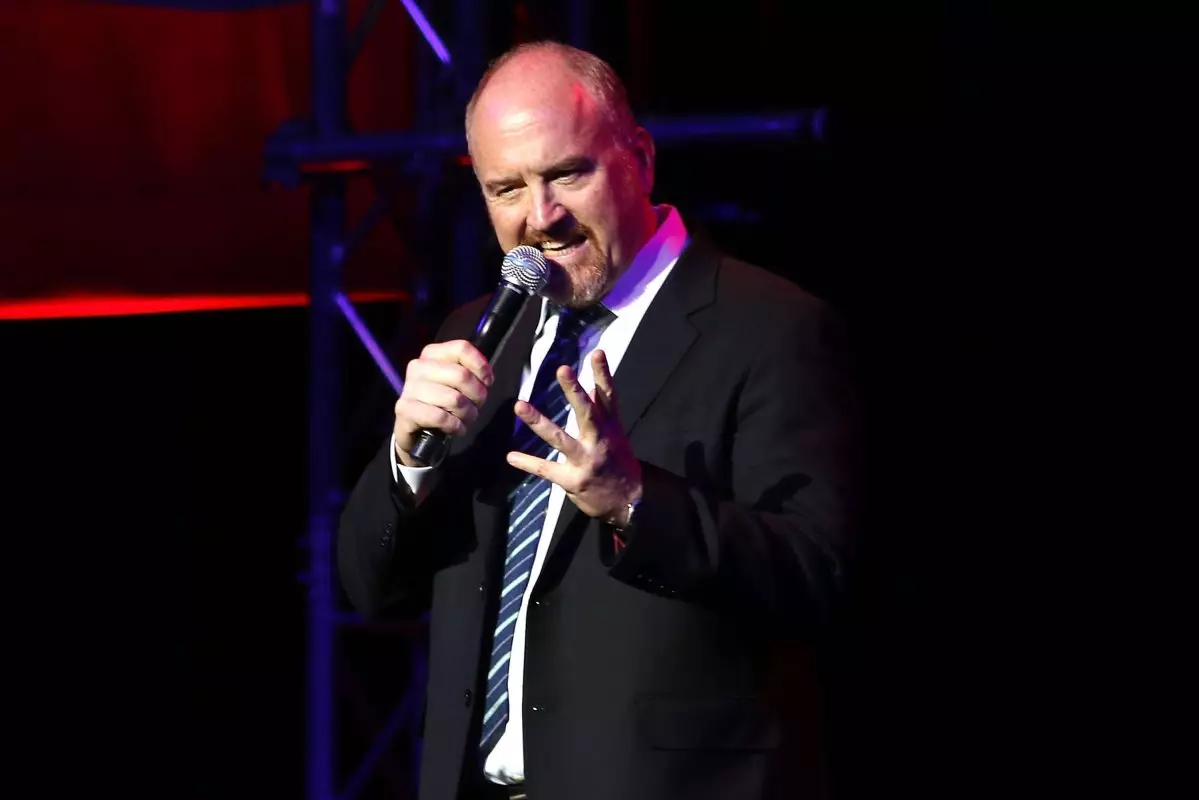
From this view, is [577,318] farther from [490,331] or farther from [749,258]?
[749,258]

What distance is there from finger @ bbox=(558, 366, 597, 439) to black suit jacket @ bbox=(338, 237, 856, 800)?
0.13m

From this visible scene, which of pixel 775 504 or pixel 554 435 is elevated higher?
pixel 554 435

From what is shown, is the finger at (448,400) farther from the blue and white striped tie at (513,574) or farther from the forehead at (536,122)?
the forehead at (536,122)

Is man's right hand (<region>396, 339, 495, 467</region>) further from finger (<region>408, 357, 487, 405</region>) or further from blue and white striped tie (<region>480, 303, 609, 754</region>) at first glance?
blue and white striped tie (<region>480, 303, 609, 754</region>)

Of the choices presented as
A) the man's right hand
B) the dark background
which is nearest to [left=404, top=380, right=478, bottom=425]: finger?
the man's right hand

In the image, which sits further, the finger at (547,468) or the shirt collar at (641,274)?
the shirt collar at (641,274)

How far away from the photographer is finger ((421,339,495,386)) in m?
1.70

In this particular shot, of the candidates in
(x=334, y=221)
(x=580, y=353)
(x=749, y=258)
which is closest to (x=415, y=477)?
(x=580, y=353)

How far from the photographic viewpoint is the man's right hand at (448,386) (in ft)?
5.56

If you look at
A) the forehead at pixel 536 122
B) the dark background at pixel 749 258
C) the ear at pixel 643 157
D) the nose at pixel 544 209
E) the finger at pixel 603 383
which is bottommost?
the dark background at pixel 749 258

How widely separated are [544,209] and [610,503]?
0.50 metres

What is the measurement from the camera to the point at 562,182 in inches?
77.9

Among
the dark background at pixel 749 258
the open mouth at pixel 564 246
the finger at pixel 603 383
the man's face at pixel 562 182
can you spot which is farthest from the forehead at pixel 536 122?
the dark background at pixel 749 258

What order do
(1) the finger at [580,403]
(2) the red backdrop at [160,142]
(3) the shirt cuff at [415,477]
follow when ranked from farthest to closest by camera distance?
(2) the red backdrop at [160,142]
(3) the shirt cuff at [415,477]
(1) the finger at [580,403]
